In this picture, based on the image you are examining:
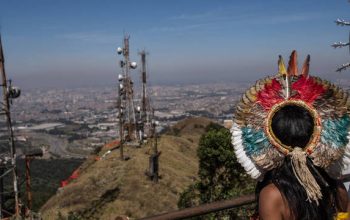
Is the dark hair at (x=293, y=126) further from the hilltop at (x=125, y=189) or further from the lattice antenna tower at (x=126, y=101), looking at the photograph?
the lattice antenna tower at (x=126, y=101)

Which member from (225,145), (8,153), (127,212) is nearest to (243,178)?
(225,145)

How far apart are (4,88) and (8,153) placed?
241 centimetres

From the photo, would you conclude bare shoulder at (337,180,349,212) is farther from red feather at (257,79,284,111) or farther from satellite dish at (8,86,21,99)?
satellite dish at (8,86,21,99)

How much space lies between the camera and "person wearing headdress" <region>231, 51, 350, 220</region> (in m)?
2.15

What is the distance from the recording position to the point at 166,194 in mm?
22344

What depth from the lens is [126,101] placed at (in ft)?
106

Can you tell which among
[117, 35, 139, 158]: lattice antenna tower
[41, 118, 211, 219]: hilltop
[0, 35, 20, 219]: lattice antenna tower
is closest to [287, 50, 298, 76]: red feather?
[0, 35, 20, 219]: lattice antenna tower

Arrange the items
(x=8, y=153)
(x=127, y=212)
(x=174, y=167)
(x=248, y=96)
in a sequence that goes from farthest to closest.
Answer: (x=174, y=167) < (x=127, y=212) < (x=8, y=153) < (x=248, y=96)

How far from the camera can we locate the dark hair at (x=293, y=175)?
2137 mm

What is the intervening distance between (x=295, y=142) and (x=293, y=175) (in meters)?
0.16

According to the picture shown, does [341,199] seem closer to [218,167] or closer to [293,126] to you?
[293,126]

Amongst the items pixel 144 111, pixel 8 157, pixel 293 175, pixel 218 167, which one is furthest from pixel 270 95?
pixel 144 111

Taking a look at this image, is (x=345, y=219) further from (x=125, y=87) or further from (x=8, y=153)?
(x=125, y=87)

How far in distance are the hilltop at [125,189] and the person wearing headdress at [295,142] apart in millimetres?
13798
